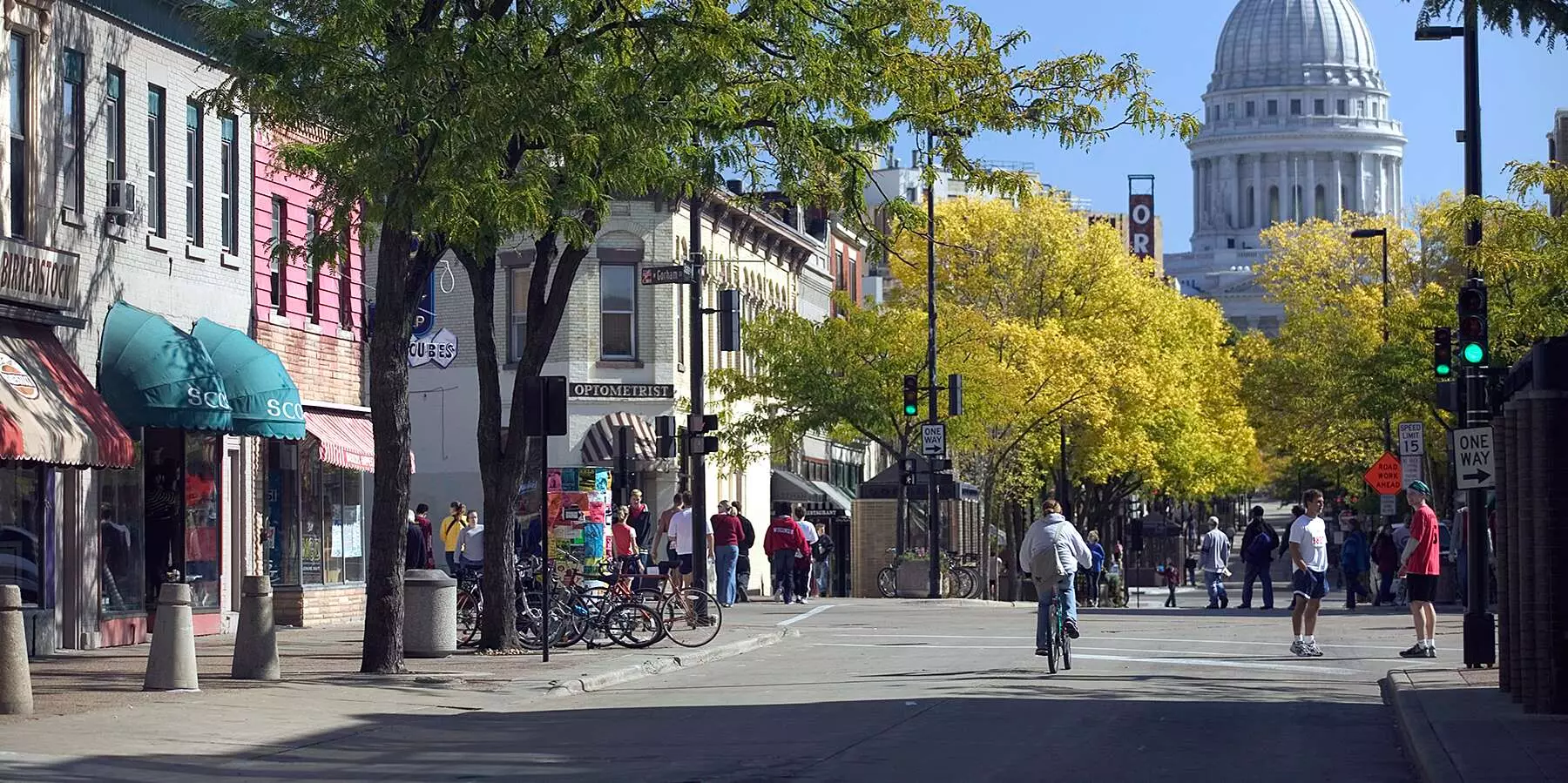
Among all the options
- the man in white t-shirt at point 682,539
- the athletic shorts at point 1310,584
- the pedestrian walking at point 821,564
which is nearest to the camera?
the athletic shorts at point 1310,584

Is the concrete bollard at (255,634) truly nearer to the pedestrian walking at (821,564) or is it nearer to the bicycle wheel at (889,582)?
the bicycle wheel at (889,582)

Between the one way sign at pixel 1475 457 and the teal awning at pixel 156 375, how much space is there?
13.7 metres

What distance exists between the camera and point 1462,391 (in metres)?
23.3

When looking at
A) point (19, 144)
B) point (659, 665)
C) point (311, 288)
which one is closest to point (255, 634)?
point (659, 665)

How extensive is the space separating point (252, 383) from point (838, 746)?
14.3m

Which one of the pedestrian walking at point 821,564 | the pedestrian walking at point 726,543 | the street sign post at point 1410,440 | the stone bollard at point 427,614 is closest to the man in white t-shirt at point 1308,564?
the stone bollard at point 427,614

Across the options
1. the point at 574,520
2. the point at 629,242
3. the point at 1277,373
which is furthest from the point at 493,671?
the point at 1277,373

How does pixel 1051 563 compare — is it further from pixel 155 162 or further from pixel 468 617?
pixel 155 162

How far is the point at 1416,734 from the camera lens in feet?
51.6

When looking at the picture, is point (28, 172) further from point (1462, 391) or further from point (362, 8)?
point (1462, 391)

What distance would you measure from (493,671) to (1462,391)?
1001 centimetres

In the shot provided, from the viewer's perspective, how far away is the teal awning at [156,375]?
2548cm

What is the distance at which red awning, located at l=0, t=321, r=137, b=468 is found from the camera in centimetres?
2227

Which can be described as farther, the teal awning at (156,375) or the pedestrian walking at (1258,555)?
the pedestrian walking at (1258,555)
